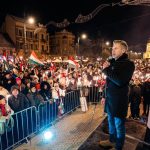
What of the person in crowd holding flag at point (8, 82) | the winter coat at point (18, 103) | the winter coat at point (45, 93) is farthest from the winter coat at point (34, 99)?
the person in crowd holding flag at point (8, 82)

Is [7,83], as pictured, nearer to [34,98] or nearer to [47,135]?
[34,98]

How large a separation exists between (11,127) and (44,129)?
1362 millimetres

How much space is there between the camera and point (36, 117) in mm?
6473

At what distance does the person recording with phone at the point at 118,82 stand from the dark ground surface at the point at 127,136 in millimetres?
831

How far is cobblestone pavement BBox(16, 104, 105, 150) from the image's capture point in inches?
A: 220

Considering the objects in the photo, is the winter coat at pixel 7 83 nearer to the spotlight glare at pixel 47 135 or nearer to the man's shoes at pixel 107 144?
the spotlight glare at pixel 47 135

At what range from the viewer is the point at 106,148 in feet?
15.1

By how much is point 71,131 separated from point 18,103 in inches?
73.1

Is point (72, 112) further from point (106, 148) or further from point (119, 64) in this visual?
point (119, 64)

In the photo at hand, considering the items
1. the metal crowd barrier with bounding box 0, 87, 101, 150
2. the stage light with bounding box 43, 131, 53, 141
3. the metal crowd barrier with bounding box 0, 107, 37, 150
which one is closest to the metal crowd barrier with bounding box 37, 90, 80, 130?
the metal crowd barrier with bounding box 0, 87, 101, 150

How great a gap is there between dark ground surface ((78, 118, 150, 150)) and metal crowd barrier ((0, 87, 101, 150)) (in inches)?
76.3

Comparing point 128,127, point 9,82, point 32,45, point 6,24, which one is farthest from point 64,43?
point 128,127

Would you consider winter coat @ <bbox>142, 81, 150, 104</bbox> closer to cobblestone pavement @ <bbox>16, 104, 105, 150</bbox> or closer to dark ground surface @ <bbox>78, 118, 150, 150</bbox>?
cobblestone pavement @ <bbox>16, 104, 105, 150</bbox>

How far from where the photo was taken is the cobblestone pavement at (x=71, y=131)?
18.4ft
